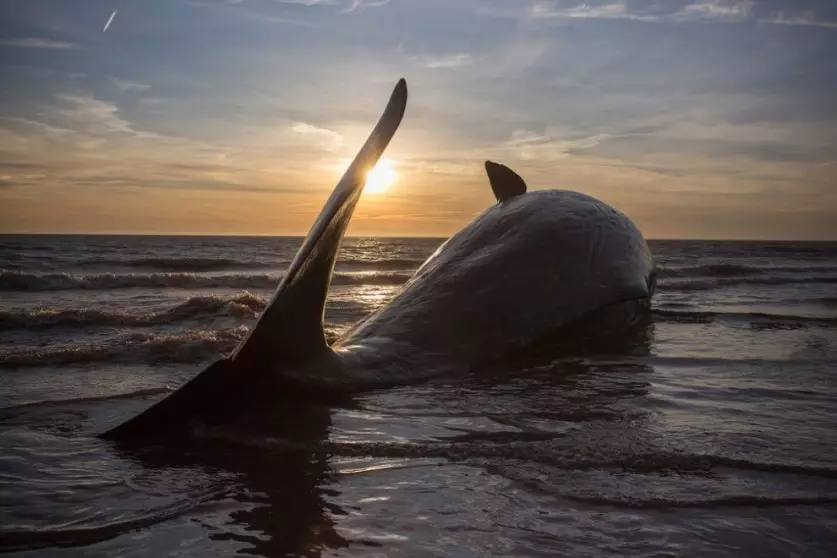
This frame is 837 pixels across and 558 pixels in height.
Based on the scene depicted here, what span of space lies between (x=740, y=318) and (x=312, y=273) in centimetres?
751

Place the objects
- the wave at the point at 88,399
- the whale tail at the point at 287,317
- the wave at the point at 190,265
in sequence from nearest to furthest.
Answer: the whale tail at the point at 287,317 → the wave at the point at 88,399 → the wave at the point at 190,265

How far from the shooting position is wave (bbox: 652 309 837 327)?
8.99m

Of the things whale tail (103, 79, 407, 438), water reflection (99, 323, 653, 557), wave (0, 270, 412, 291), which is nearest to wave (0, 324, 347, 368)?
water reflection (99, 323, 653, 557)

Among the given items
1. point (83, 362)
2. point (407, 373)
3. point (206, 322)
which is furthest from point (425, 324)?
point (206, 322)

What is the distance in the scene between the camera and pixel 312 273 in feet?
11.0

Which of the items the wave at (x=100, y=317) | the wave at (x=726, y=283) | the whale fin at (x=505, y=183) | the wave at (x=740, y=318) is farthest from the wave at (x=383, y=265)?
the whale fin at (x=505, y=183)

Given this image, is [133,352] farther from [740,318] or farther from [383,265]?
[383,265]

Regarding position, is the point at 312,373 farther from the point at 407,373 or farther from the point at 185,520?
the point at 185,520

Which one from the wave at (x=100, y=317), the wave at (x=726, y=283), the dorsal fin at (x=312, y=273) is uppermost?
the dorsal fin at (x=312, y=273)

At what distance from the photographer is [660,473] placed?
2.94 m

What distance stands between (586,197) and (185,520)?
16.7ft

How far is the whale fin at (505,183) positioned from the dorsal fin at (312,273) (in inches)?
138

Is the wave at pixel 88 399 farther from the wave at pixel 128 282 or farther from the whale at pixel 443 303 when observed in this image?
the wave at pixel 128 282

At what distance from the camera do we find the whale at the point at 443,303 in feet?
10.9
